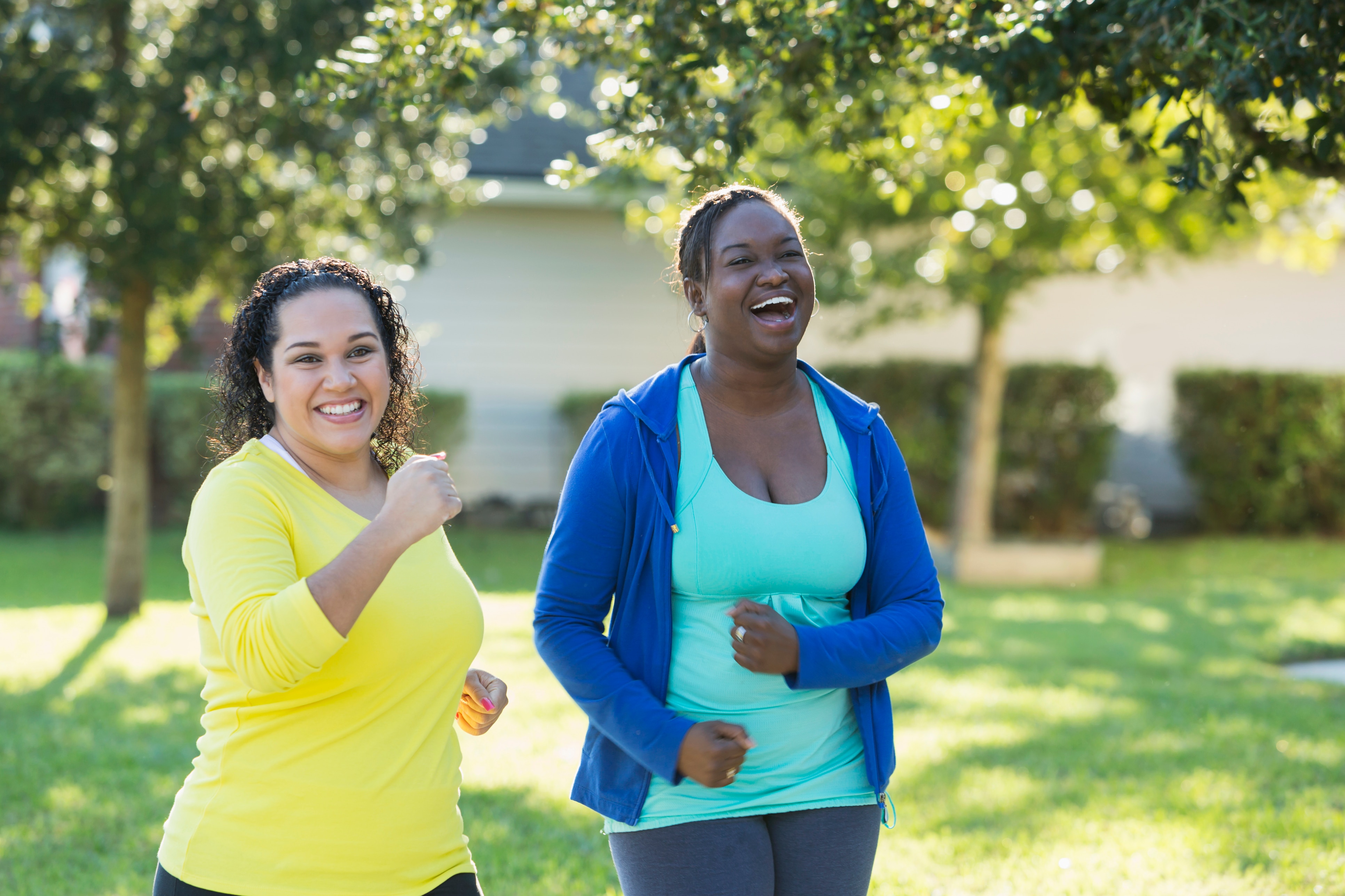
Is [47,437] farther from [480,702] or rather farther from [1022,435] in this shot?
[480,702]

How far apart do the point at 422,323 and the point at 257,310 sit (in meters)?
13.1

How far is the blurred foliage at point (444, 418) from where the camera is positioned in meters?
14.4

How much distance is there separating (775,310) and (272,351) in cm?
100

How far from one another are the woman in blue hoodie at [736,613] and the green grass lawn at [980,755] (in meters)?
2.19

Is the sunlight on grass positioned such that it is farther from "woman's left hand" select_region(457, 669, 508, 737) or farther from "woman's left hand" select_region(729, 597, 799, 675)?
"woman's left hand" select_region(729, 597, 799, 675)

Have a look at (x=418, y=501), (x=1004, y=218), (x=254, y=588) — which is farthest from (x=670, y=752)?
(x=1004, y=218)

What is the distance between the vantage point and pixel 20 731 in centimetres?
641

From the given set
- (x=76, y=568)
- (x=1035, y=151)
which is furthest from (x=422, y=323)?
(x=1035, y=151)

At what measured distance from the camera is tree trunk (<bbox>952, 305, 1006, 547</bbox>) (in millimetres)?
13023

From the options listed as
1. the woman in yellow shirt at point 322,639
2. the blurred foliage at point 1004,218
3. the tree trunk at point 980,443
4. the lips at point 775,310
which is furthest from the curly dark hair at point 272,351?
the tree trunk at point 980,443

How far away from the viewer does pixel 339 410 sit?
8.03 ft

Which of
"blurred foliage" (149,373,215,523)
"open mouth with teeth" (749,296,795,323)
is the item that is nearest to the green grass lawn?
"open mouth with teeth" (749,296,795,323)

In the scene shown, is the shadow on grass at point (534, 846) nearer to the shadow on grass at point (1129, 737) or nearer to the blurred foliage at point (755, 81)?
the shadow on grass at point (1129, 737)

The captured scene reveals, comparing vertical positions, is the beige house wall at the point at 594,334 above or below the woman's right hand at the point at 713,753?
above
